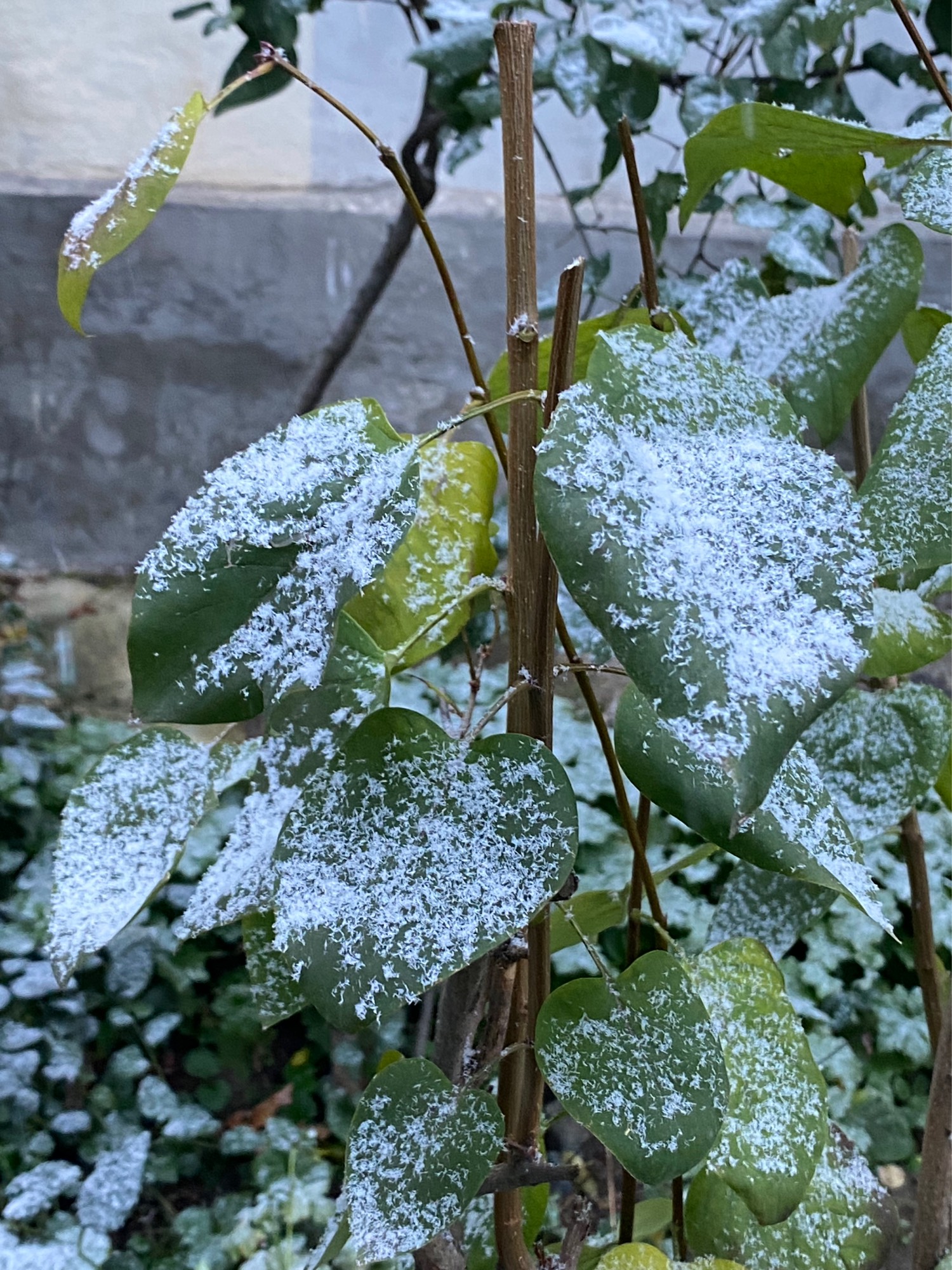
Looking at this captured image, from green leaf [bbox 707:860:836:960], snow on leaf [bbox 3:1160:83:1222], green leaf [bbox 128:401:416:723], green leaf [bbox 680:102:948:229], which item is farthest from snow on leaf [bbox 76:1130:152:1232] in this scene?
green leaf [bbox 680:102:948:229]

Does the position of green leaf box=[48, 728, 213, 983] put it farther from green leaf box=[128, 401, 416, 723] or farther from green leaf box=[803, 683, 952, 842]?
green leaf box=[803, 683, 952, 842]

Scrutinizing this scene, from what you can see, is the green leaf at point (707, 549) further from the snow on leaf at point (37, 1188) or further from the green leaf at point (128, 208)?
the snow on leaf at point (37, 1188)

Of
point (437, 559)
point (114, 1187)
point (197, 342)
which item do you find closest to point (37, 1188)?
point (114, 1187)

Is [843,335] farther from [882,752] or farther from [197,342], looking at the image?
[197,342]

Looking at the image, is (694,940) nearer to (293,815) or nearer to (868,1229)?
(868,1229)

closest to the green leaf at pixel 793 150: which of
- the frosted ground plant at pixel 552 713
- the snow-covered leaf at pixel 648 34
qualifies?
the frosted ground plant at pixel 552 713

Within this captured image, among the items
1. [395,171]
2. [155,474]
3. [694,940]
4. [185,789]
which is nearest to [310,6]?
[395,171]

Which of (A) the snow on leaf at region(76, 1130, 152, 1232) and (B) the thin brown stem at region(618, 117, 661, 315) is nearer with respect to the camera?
(B) the thin brown stem at region(618, 117, 661, 315)
